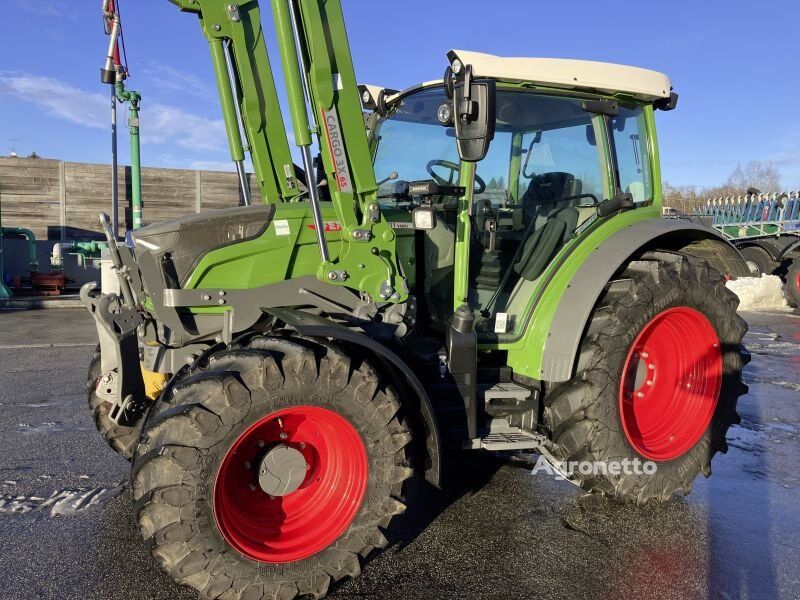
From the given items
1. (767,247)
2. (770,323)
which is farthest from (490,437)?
(767,247)

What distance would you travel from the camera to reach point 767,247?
47.8 feet

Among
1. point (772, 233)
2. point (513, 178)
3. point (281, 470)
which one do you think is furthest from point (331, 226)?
point (772, 233)

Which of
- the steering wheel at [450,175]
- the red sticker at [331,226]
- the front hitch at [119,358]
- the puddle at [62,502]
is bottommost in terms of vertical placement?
the puddle at [62,502]

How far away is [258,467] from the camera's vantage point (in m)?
2.84

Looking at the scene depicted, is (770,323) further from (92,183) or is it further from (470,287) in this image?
(92,183)

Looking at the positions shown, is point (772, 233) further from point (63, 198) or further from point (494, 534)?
point (63, 198)

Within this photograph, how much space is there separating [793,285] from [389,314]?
44.4ft

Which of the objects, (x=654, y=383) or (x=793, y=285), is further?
(x=793, y=285)

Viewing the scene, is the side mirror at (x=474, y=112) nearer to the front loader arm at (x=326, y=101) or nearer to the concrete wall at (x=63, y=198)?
the front loader arm at (x=326, y=101)

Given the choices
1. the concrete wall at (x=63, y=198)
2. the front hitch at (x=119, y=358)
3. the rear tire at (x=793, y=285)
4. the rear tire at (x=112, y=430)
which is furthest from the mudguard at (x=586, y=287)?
the concrete wall at (x=63, y=198)

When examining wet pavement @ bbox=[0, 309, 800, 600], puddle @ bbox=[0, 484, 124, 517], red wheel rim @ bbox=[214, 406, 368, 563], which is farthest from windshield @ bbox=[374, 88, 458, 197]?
puddle @ bbox=[0, 484, 124, 517]

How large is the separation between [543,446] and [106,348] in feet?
8.08

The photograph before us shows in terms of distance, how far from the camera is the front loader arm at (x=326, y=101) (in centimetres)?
304

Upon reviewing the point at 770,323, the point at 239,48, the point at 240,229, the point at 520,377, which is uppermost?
the point at 239,48
